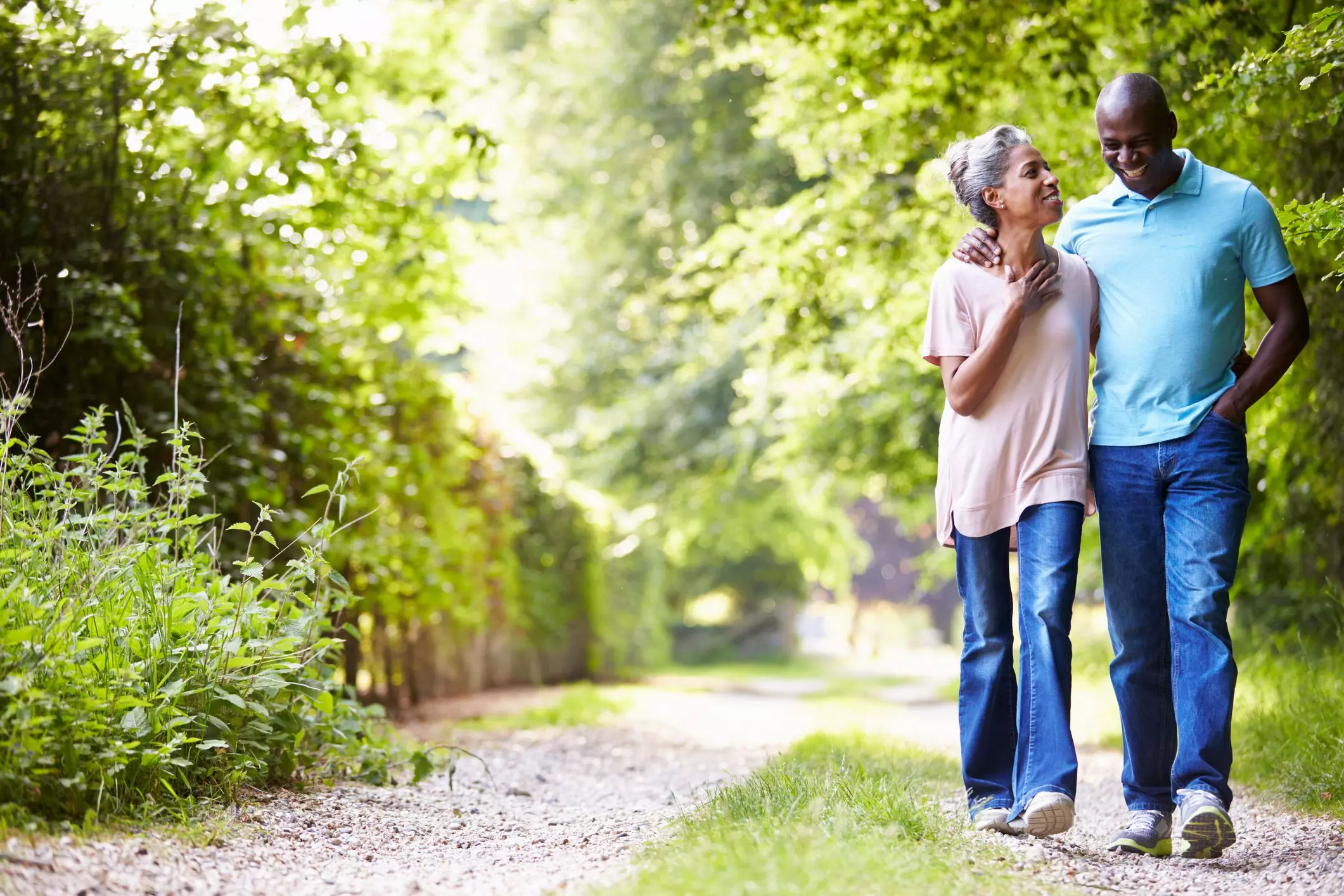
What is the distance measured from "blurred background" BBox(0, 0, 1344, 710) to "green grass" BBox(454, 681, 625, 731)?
830mm

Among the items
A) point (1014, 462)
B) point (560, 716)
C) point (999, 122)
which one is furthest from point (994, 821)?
point (560, 716)

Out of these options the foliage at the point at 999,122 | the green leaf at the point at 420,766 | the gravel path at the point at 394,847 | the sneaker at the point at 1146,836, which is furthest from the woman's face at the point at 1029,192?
the green leaf at the point at 420,766

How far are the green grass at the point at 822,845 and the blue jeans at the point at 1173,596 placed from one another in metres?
0.57

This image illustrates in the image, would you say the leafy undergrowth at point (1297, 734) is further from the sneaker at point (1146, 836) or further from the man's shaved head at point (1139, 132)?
the man's shaved head at point (1139, 132)

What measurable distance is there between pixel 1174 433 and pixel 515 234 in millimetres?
7456

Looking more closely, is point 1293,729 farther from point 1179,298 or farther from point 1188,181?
point 1188,181

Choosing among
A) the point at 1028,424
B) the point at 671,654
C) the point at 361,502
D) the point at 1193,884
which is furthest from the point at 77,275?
the point at 671,654

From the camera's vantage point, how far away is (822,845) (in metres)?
2.56

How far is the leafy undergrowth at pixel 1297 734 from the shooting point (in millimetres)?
3857

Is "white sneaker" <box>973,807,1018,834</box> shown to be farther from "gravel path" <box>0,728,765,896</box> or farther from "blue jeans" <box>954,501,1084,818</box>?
"gravel path" <box>0,728,765,896</box>

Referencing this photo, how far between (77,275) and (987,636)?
3.49 m

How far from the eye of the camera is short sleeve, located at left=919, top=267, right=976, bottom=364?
129 inches

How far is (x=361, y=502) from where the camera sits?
6.86m

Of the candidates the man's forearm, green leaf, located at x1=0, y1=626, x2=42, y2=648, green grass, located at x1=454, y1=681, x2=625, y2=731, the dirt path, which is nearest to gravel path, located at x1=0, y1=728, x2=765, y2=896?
the dirt path
